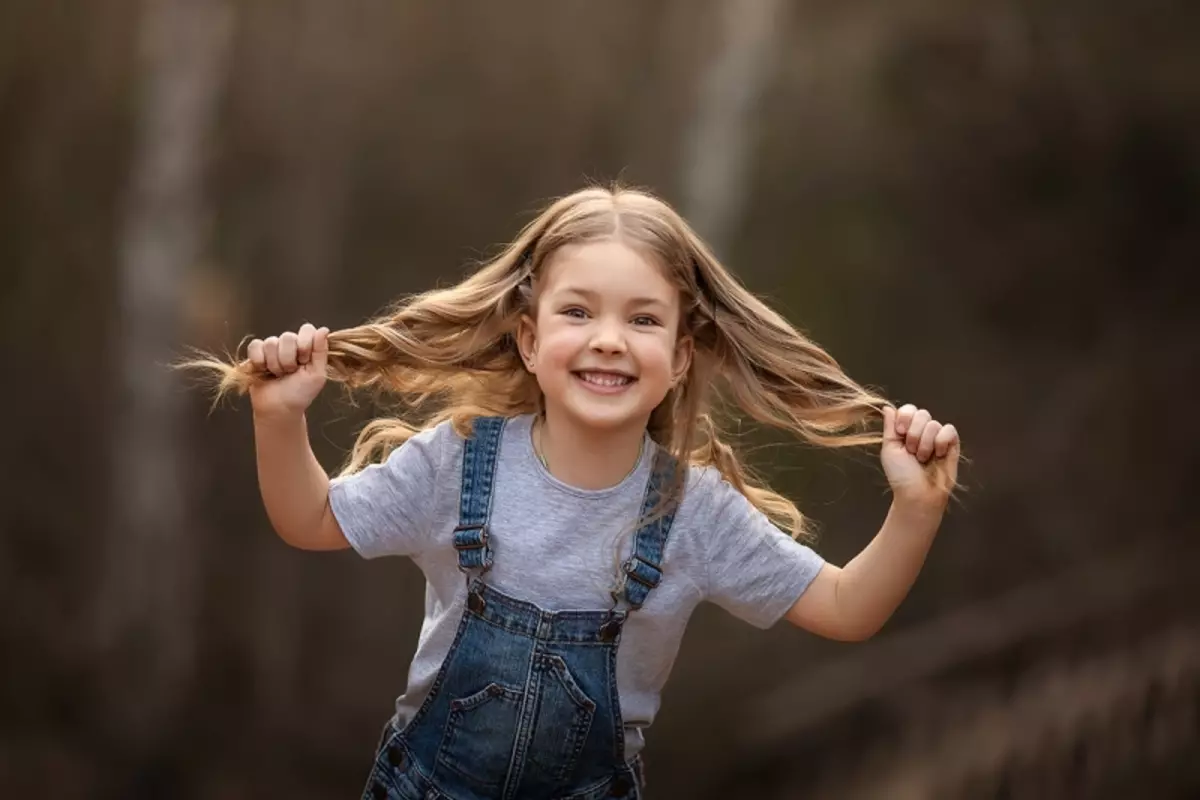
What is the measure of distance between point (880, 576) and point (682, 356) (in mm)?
354

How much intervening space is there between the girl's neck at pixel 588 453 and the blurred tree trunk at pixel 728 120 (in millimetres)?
3150

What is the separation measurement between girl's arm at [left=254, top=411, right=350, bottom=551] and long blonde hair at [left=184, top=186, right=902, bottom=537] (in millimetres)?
116

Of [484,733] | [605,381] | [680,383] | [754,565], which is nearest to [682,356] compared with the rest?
[680,383]

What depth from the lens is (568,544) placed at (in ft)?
6.03

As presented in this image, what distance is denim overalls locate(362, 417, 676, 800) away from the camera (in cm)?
181

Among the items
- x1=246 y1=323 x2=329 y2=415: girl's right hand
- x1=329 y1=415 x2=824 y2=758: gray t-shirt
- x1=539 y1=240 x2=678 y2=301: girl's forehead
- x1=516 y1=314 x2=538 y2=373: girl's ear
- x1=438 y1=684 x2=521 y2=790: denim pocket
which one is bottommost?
x1=438 y1=684 x2=521 y2=790: denim pocket

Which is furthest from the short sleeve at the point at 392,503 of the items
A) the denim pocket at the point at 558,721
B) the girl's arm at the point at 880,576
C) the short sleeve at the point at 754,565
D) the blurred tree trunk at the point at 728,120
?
the blurred tree trunk at the point at 728,120

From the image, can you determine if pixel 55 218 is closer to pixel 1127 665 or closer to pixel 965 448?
pixel 965 448

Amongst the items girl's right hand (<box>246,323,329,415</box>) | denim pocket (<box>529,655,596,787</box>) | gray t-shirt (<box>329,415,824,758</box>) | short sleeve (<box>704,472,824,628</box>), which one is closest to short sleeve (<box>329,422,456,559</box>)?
gray t-shirt (<box>329,415,824,758</box>)

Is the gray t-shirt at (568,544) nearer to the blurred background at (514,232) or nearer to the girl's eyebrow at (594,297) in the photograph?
the girl's eyebrow at (594,297)

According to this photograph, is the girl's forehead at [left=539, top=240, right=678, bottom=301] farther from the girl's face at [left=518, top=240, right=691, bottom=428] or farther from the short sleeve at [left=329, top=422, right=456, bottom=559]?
the short sleeve at [left=329, top=422, right=456, bottom=559]

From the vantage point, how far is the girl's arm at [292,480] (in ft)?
5.98

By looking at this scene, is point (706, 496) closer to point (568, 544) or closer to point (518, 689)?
point (568, 544)

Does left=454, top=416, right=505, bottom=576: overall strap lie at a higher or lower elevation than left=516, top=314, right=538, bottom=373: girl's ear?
lower
